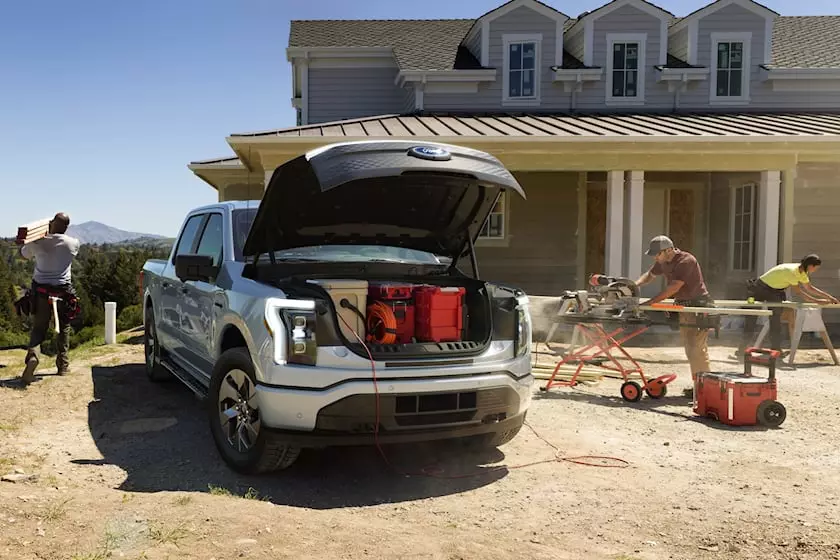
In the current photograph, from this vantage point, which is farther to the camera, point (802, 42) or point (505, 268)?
point (802, 42)

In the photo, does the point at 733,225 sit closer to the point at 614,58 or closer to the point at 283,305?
the point at 614,58

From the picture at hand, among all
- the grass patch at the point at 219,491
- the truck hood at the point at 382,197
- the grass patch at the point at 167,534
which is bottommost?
the grass patch at the point at 219,491

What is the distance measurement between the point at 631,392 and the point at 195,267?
437cm

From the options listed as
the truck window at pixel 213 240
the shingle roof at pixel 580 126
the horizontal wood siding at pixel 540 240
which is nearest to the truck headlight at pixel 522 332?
the truck window at pixel 213 240

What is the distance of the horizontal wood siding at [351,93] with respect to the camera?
17422mm

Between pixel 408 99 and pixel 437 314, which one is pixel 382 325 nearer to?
pixel 437 314

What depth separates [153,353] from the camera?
23.3 feet

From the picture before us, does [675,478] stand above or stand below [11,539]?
below

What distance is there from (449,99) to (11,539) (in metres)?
14.3

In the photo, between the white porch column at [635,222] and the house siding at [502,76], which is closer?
the white porch column at [635,222]

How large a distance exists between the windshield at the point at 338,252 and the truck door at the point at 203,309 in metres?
0.17

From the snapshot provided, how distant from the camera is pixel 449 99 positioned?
628 inches

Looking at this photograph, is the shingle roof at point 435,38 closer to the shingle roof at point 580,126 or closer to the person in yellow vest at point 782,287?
the shingle roof at point 580,126

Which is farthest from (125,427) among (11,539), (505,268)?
(505,268)
